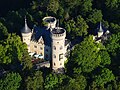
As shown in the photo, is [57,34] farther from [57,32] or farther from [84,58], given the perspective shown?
[84,58]

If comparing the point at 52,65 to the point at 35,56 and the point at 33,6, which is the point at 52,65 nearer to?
the point at 35,56

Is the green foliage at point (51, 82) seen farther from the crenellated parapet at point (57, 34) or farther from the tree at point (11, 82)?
the crenellated parapet at point (57, 34)

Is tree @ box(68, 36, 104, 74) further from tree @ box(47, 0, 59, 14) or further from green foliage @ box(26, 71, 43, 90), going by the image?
tree @ box(47, 0, 59, 14)

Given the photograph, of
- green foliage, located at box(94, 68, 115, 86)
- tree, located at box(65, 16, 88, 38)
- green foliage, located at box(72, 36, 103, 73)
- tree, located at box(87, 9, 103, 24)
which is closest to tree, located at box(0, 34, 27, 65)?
green foliage, located at box(72, 36, 103, 73)

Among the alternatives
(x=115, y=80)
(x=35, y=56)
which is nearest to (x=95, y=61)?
(x=115, y=80)

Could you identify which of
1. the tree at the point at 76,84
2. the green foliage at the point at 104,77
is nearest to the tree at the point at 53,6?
the green foliage at the point at 104,77

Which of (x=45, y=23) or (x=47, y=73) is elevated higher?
(x=45, y=23)
